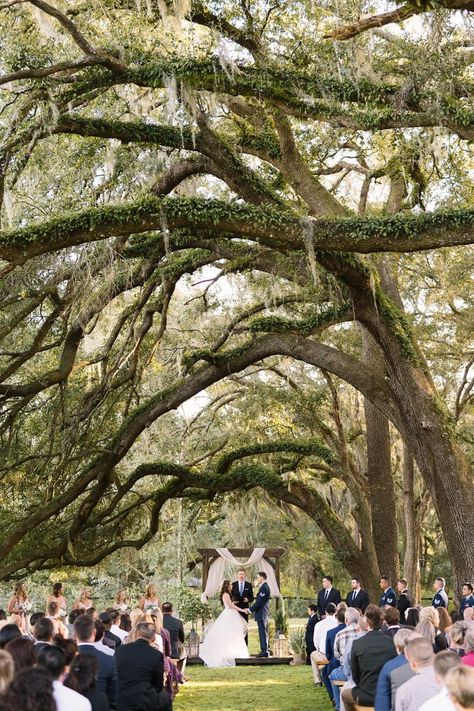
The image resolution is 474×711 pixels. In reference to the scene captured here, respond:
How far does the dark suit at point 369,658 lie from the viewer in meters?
6.37

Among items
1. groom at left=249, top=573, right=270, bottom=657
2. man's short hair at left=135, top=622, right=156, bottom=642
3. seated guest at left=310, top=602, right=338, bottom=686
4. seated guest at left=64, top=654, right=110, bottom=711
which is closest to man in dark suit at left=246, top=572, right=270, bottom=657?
groom at left=249, top=573, right=270, bottom=657

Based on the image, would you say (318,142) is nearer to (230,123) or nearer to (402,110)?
(230,123)

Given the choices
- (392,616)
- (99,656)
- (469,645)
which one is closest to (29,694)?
(99,656)

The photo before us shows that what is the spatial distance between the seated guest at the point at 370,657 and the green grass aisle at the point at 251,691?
4.27 meters

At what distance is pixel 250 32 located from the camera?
11719 millimetres

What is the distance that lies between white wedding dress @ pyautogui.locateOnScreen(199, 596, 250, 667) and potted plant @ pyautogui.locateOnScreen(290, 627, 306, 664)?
914mm

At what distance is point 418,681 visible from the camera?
15.5 ft

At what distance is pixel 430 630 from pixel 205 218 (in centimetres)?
538

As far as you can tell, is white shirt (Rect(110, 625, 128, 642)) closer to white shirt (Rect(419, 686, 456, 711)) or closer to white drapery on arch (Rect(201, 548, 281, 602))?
white shirt (Rect(419, 686, 456, 711))

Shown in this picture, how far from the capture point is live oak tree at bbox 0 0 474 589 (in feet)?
33.6

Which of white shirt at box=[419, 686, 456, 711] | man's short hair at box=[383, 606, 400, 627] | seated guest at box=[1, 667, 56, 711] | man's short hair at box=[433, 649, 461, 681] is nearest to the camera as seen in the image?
seated guest at box=[1, 667, 56, 711]

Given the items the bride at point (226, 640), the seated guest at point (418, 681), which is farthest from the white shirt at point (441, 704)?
the bride at point (226, 640)

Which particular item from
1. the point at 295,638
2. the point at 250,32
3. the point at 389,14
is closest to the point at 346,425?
the point at 295,638

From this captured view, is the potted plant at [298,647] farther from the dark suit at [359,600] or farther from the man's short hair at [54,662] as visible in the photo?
the man's short hair at [54,662]
